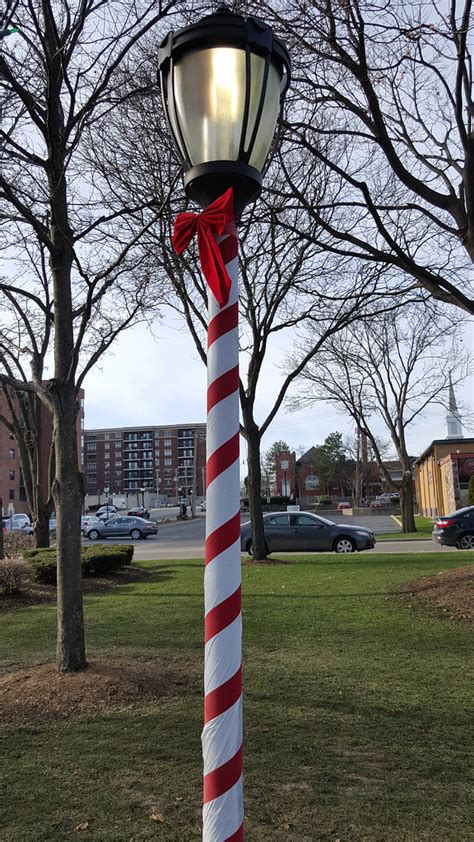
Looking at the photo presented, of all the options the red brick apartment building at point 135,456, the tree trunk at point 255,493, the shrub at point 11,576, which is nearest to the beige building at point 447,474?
the tree trunk at point 255,493

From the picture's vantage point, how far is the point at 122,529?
130 ft

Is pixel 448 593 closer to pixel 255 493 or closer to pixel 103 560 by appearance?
pixel 255 493

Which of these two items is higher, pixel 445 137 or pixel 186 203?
pixel 445 137

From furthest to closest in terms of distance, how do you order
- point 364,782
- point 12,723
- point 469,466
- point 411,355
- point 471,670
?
point 469,466 < point 411,355 < point 471,670 < point 12,723 < point 364,782

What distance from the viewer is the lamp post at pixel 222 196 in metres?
2.71

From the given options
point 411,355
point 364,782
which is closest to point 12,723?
point 364,782

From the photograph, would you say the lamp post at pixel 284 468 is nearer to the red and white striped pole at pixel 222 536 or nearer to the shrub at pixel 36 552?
the shrub at pixel 36 552

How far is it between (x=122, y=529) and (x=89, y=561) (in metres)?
24.7

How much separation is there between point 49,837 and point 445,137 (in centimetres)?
1074

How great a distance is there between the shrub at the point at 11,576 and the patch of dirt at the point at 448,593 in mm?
7284

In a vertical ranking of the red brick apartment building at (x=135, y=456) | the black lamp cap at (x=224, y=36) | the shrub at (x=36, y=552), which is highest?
the red brick apartment building at (x=135, y=456)

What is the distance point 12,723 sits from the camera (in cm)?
547

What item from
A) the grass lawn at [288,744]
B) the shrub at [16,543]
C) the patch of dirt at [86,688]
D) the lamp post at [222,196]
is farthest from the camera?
the shrub at [16,543]

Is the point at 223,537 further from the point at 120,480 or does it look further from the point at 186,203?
the point at 120,480
